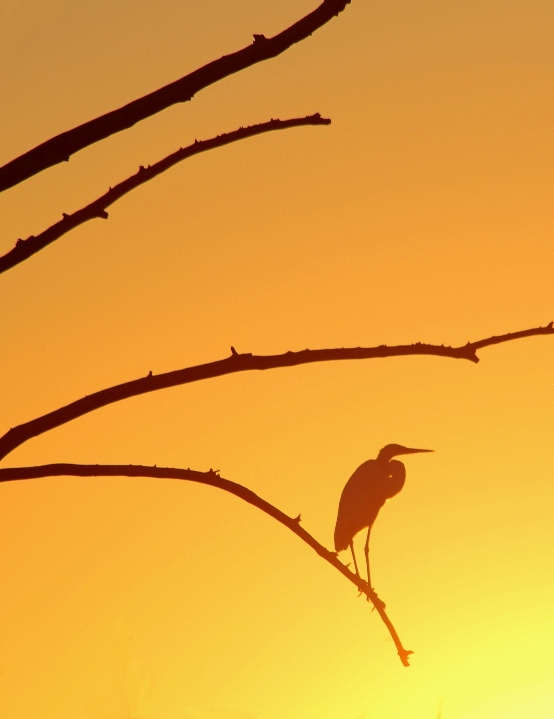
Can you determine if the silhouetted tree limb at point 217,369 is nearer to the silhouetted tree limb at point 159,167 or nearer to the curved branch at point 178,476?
the curved branch at point 178,476

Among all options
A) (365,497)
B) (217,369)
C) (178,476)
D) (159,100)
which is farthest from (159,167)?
(365,497)

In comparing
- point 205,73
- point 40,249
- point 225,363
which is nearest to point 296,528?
point 225,363

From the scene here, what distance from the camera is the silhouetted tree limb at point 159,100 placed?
6.75 feet

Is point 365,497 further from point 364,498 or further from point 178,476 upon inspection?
point 178,476

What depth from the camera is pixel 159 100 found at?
212 cm

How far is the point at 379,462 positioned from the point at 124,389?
37.5ft

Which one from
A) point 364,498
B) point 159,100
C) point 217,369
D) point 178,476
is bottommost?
point 178,476

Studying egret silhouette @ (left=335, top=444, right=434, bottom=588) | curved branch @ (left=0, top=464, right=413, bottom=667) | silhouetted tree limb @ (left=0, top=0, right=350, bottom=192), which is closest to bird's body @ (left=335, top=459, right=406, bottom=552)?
egret silhouette @ (left=335, top=444, right=434, bottom=588)

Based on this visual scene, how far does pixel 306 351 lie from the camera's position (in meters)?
2.21

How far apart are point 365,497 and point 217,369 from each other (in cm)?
1032

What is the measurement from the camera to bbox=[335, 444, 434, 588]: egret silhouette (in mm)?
12266

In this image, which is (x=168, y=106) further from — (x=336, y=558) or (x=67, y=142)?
(x=336, y=558)

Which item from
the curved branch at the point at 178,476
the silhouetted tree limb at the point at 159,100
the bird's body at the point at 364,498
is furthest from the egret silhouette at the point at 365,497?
the silhouetted tree limb at the point at 159,100

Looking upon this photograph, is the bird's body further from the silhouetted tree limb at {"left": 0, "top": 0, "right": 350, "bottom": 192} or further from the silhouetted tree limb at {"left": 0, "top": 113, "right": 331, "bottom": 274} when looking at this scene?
the silhouetted tree limb at {"left": 0, "top": 0, "right": 350, "bottom": 192}
